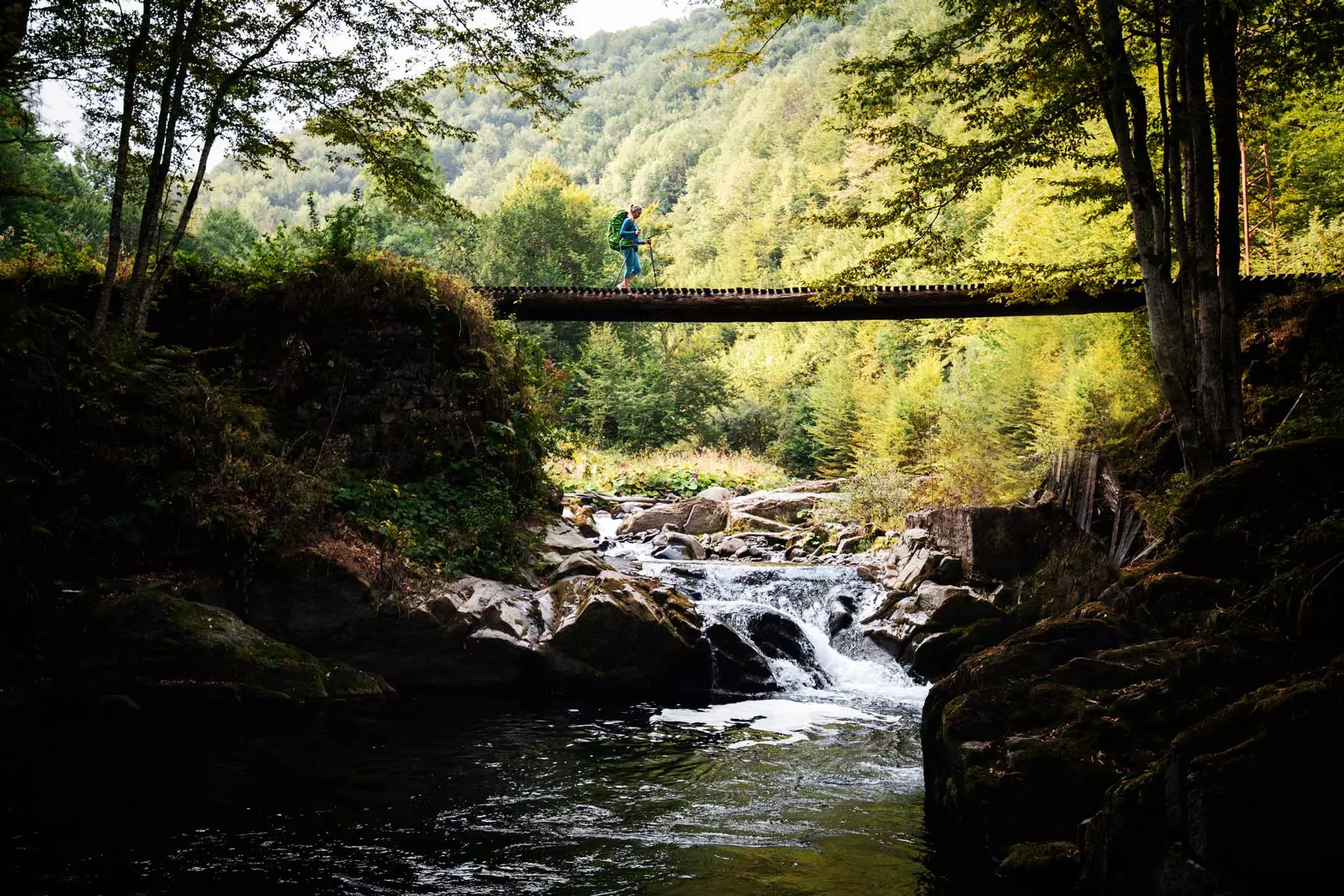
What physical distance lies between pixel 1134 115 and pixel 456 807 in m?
8.34

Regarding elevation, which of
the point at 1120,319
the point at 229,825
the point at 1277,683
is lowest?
the point at 229,825

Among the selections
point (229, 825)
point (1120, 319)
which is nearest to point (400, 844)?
point (229, 825)

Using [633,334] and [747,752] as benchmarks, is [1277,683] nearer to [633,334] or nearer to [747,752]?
[747,752]

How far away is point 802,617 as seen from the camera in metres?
10.8

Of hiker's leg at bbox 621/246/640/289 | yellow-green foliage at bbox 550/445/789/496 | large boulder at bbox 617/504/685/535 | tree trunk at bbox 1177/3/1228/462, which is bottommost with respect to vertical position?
large boulder at bbox 617/504/685/535

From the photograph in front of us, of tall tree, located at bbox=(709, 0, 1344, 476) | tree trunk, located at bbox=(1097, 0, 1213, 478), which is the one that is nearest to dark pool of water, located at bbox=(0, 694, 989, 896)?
tree trunk, located at bbox=(1097, 0, 1213, 478)

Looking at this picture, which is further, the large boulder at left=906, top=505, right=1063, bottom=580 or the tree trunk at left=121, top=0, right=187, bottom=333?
the large boulder at left=906, top=505, right=1063, bottom=580

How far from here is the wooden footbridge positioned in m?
11.6

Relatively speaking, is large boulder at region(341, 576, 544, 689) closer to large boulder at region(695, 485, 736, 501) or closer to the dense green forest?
the dense green forest

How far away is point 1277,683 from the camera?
350 cm

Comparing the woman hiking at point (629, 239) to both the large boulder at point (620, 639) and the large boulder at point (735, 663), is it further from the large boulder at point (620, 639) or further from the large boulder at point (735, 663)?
the large boulder at point (735, 663)

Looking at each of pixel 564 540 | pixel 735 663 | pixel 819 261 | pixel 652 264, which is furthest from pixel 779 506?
pixel 819 261

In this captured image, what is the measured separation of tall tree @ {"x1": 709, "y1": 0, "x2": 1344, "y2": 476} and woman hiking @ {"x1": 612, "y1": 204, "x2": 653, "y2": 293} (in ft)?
19.4

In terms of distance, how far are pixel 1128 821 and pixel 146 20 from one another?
988 cm
